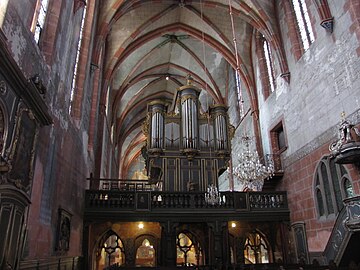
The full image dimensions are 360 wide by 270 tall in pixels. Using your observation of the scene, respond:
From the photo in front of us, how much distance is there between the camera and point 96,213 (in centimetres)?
1352

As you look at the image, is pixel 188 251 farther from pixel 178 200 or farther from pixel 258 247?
pixel 178 200

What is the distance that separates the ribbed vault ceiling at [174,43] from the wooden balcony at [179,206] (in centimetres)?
621

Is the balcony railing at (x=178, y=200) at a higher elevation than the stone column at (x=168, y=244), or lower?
higher

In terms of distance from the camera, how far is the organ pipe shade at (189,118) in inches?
671

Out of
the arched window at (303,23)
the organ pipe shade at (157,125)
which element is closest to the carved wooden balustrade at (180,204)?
the organ pipe shade at (157,125)

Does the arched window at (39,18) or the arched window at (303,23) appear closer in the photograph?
the arched window at (39,18)

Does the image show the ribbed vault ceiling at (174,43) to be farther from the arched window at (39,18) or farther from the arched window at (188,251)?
the arched window at (188,251)

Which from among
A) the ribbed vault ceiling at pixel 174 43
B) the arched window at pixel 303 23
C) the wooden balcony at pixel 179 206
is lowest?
the wooden balcony at pixel 179 206

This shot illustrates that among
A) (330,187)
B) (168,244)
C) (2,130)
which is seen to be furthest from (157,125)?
(2,130)

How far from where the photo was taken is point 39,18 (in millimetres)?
8500

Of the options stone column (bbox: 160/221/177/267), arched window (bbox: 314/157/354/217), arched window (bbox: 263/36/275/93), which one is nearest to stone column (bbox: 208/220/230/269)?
stone column (bbox: 160/221/177/267)

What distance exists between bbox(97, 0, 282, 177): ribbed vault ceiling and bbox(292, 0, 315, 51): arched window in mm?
1456

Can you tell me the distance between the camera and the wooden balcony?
538 inches

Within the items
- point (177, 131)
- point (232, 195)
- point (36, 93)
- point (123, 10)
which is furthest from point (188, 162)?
point (36, 93)
